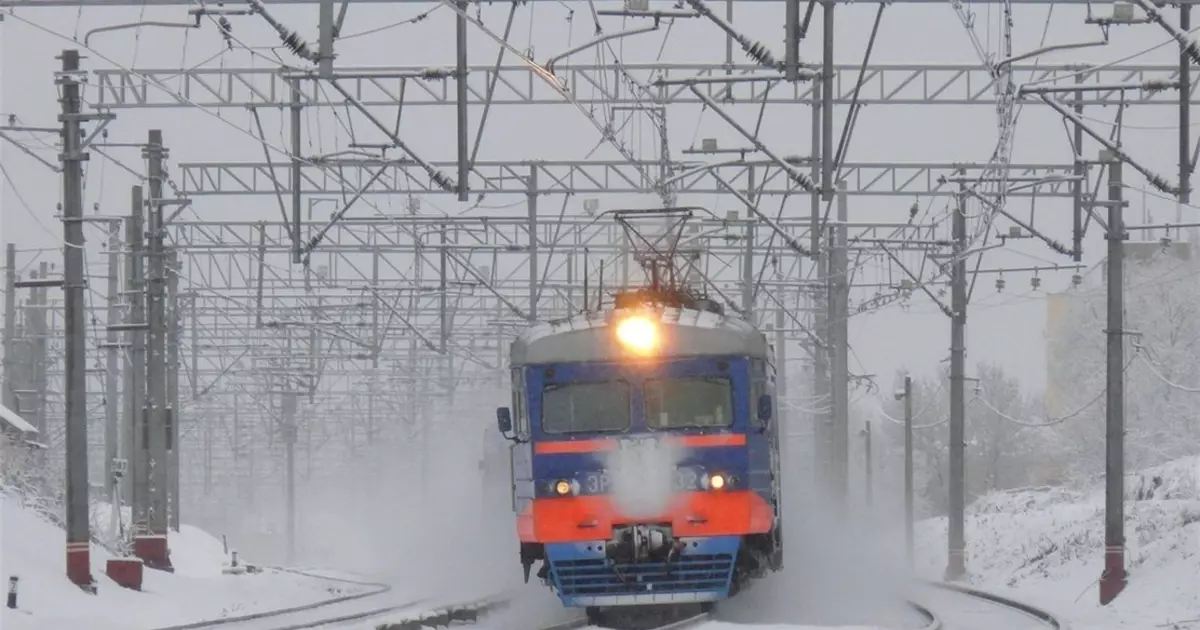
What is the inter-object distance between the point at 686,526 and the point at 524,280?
2745 cm

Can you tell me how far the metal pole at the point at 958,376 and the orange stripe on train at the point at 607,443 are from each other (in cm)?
1483

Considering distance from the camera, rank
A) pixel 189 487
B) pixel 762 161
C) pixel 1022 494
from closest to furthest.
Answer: pixel 762 161 < pixel 1022 494 < pixel 189 487

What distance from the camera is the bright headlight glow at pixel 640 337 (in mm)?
17609

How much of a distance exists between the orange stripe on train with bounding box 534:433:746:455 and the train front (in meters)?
0.01

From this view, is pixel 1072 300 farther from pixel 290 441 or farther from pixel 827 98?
pixel 827 98

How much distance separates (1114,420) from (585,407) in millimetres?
10253

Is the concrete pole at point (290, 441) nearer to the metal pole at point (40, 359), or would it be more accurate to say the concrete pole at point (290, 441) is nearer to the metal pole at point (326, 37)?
the metal pole at point (40, 359)

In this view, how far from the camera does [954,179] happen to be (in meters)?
29.9

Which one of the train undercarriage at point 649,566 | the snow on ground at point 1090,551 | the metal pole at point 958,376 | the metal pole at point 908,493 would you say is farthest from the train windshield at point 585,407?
the metal pole at point 908,493

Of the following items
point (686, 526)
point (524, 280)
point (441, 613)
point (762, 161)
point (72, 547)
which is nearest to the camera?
point (686, 526)

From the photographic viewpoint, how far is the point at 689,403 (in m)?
17.4

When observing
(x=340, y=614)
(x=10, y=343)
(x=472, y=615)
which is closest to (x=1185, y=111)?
(x=472, y=615)

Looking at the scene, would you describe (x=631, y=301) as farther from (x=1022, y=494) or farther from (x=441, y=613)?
(x=1022, y=494)

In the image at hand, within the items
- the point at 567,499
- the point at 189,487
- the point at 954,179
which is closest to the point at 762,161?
the point at 954,179
